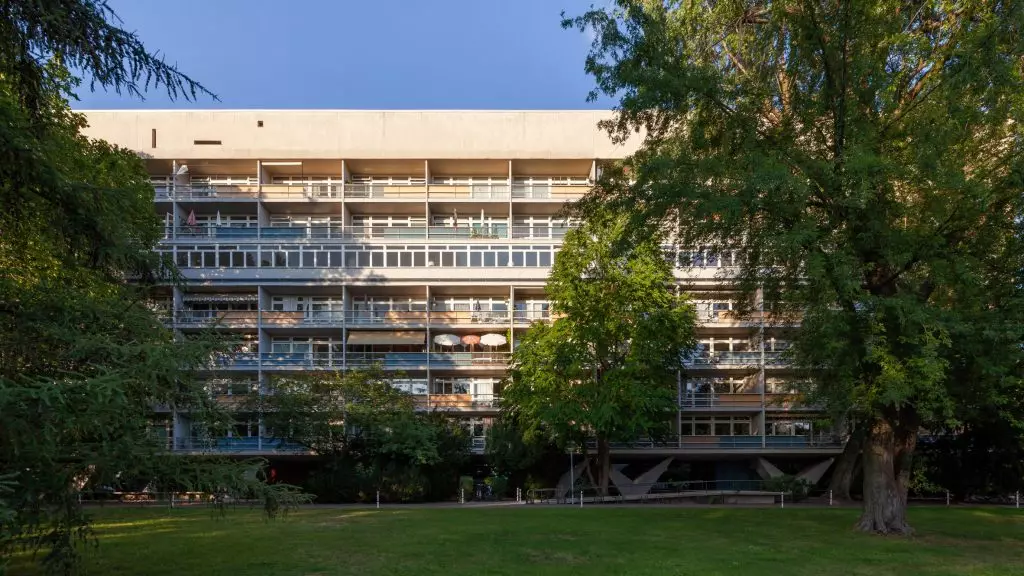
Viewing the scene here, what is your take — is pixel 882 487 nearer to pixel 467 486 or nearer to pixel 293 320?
pixel 467 486

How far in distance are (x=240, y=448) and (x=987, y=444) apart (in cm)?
3896

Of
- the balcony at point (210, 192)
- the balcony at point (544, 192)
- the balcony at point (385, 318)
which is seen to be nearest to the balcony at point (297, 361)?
the balcony at point (385, 318)

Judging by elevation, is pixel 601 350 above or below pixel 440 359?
above

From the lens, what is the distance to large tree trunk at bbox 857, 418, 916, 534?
2155 centimetres

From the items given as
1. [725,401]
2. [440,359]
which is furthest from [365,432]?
[725,401]

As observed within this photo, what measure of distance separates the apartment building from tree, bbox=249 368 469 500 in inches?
202

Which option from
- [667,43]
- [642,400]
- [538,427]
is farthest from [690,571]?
[538,427]

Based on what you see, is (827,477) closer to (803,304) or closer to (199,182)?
(803,304)

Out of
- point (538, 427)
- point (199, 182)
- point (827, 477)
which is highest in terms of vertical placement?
point (199, 182)

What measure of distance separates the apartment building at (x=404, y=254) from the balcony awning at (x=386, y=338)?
12cm

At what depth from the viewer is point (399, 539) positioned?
67.9ft

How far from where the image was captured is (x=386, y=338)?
46125 millimetres

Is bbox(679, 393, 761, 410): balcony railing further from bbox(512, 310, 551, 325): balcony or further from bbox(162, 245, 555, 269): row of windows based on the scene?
bbox(162, 245, 555, 269): row of windows

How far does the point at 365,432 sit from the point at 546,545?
20.8 metres
